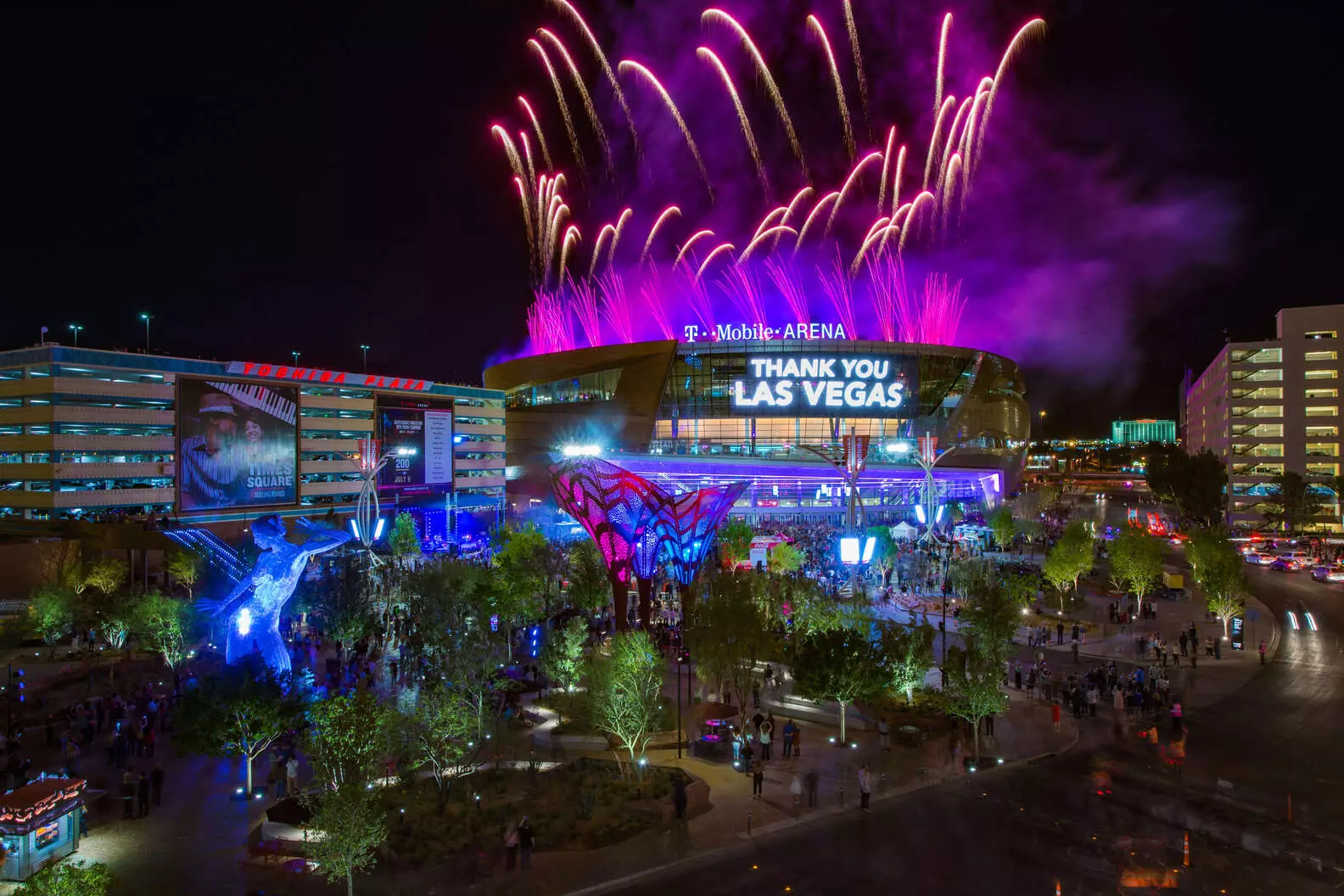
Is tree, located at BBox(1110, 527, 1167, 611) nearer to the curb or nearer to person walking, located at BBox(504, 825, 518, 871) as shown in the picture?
the curb

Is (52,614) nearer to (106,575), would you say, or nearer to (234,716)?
(106,575)

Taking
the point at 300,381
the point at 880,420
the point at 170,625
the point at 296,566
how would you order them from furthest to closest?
the point at 880,420 < the point at 300,381 < the point at 170,625 < the point at 296,566

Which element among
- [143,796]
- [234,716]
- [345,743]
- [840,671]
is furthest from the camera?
[840,671]

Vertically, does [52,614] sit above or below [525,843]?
above

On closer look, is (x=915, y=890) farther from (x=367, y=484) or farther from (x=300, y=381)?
(x=300, y=381)

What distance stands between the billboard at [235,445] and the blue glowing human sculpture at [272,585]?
3640 cm

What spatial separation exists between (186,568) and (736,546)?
2740cm

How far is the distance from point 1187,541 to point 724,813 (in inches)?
1567

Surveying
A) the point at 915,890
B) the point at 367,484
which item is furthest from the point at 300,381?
the point at 915,890

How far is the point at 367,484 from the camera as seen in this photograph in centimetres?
4759

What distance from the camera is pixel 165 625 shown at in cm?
2789

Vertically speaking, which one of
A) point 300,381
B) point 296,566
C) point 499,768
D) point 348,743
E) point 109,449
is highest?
point 300,381

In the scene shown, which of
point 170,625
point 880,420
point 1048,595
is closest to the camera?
point 170,625

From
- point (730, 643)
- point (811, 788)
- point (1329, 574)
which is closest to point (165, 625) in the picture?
point (730, 643)
